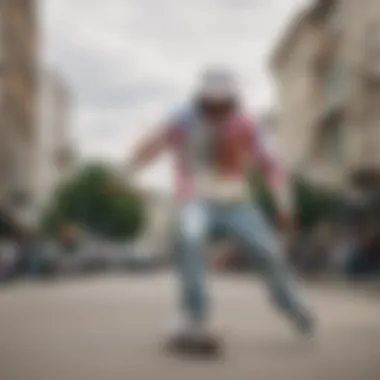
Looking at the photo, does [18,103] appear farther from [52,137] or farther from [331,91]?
[331,91]

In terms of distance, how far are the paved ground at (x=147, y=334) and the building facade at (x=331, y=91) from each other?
0.11m

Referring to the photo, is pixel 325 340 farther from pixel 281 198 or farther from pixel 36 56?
pixel 36 56

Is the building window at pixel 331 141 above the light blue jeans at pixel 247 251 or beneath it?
above

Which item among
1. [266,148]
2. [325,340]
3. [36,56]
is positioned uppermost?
[36,56]

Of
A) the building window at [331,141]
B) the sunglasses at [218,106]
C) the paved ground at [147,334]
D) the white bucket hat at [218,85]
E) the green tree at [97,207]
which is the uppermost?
the white bucket hat at [218,85]

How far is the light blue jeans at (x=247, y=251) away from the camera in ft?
2.24

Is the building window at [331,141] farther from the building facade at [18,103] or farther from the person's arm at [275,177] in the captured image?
the building facade at [18,103]

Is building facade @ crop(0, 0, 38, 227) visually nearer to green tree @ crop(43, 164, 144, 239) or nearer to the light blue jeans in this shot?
green tree @ crop(43, 164, 144, 239)

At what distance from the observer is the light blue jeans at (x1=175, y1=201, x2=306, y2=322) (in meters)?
0.68

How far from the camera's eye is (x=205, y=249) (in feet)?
2.30

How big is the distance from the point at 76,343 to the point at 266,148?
0.24 meters

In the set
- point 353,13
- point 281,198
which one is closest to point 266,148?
point 281,198

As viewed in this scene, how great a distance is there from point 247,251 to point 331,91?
156 millimetres

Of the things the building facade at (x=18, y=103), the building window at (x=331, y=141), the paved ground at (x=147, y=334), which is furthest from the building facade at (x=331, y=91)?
the building facade at (x=18, y=103)
